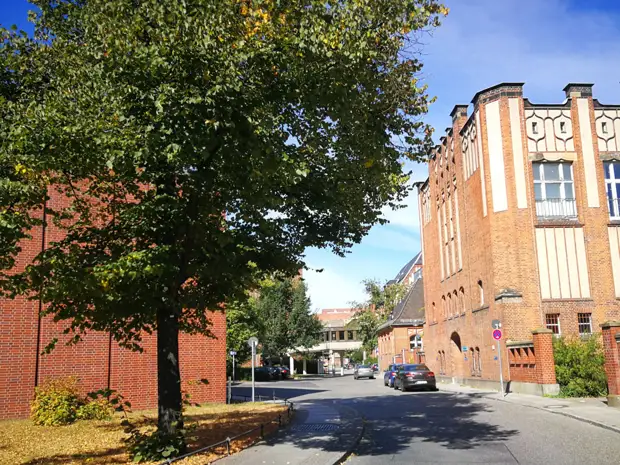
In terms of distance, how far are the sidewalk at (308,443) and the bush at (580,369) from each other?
9530mm

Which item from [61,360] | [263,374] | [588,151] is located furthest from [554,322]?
[263,374]

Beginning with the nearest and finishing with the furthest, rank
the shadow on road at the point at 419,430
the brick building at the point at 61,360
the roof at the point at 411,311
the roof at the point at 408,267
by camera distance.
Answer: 1. the shadow on road at the point at 419,430
2. the brick building at the point at 61,360
3. the roof at the point at 411,311
4. the roof at the point at 408,267

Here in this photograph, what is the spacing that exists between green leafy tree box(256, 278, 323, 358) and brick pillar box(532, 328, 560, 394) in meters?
39.4

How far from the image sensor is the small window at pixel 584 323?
26375mm

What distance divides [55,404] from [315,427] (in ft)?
24.3

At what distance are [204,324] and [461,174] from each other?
2384 centimetres

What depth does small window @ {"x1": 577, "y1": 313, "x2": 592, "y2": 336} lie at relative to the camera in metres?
26.4

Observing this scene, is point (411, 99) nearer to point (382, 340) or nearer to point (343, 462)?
point (343, 462)

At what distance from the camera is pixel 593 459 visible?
982 cm

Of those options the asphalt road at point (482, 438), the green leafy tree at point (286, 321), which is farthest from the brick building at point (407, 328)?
the asphalt road at point (482, 438)

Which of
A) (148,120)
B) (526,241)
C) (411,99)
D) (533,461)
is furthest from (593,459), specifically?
(526,241)

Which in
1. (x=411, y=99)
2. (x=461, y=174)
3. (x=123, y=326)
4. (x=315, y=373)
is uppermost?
(x=461, y=174)

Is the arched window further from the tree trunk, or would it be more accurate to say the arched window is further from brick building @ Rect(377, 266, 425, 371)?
the tree trunk

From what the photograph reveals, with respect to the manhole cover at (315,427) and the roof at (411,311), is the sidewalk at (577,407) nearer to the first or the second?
the manhole cover at (315,427)
